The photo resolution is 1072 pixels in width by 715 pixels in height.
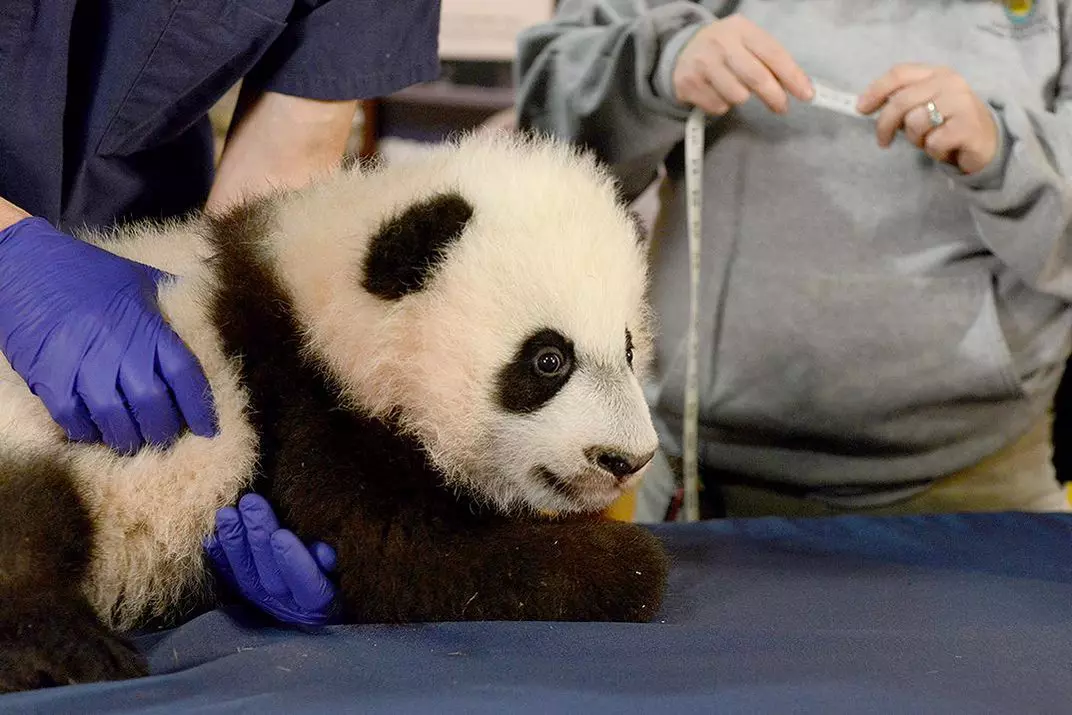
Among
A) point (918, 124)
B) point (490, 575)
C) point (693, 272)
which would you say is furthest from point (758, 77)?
point (490, 575)

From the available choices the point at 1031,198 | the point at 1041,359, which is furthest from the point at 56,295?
the point at 1041,359

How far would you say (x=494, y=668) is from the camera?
3.36 ft

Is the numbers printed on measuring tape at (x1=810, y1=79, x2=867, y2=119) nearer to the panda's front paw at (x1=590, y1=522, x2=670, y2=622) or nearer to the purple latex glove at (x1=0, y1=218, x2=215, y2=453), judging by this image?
the panda's front paw at (x1=590, y1=522, x2=670, y2=622)

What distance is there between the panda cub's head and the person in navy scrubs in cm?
19

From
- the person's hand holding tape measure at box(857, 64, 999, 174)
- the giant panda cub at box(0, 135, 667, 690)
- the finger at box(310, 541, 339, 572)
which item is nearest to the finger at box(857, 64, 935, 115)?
the person's hand holding tape measure at box(857, 64, 999, 174)

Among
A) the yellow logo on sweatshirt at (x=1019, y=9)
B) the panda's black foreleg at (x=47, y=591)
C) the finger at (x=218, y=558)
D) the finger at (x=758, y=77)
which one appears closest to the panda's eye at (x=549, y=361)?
the finger at (x=218, y=558)

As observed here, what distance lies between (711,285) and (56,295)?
3.94ft

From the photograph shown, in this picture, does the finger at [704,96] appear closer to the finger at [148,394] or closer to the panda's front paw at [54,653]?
the finger at [148,394]

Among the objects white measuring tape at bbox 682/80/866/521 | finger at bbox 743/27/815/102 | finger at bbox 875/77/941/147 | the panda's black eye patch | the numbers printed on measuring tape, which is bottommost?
white measuring tape at bbox 682/80/866/521

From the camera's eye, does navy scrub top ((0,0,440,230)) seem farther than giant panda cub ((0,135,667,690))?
Yes

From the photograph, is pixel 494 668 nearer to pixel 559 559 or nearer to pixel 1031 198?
pixel 559 559

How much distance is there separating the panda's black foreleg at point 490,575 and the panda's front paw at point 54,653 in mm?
259

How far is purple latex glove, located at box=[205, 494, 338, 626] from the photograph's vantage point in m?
1.16

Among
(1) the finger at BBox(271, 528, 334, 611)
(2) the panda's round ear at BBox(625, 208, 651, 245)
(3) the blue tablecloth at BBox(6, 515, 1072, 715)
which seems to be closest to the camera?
(3) the blue tablecloth at BBox(6, 515, 1072, 715)
